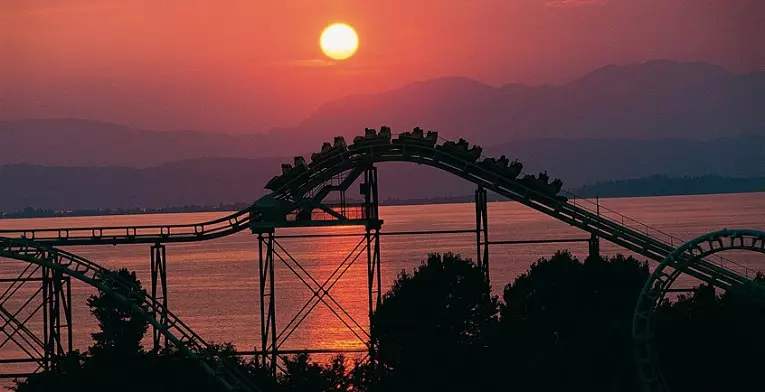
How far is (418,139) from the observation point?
82.2 m

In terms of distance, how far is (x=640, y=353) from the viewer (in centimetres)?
7381

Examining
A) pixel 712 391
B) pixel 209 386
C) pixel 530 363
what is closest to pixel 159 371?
pixel 209 386

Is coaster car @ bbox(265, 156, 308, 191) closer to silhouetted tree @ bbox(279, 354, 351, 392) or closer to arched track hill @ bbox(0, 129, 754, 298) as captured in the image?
arched track hill @ bbox(0, 129, 754, 298)

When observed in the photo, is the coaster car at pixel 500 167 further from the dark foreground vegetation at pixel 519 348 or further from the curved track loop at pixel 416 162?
the dark foreground vegetation at pixel 519 348

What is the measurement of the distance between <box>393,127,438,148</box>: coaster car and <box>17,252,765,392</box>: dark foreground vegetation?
490 inches

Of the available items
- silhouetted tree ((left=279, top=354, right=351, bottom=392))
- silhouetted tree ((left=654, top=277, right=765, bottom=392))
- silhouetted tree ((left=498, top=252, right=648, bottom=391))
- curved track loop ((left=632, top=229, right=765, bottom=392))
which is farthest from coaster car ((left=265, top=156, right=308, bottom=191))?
silhouetted tree ((left=654, top=277, right=765, bottom=392))

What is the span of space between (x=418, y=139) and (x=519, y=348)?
1474 centimetres

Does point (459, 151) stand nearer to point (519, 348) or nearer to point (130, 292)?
point (519, 348)

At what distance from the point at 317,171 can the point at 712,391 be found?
91.1ft

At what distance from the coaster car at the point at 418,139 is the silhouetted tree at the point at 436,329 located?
12.4 meters

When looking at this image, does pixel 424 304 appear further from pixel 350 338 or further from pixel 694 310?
pixel 350 338

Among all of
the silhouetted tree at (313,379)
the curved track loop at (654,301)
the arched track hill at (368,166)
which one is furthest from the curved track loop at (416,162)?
the silhouetted tree at (313,379)

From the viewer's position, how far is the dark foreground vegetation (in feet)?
254

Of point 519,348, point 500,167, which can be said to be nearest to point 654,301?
point 519,348
